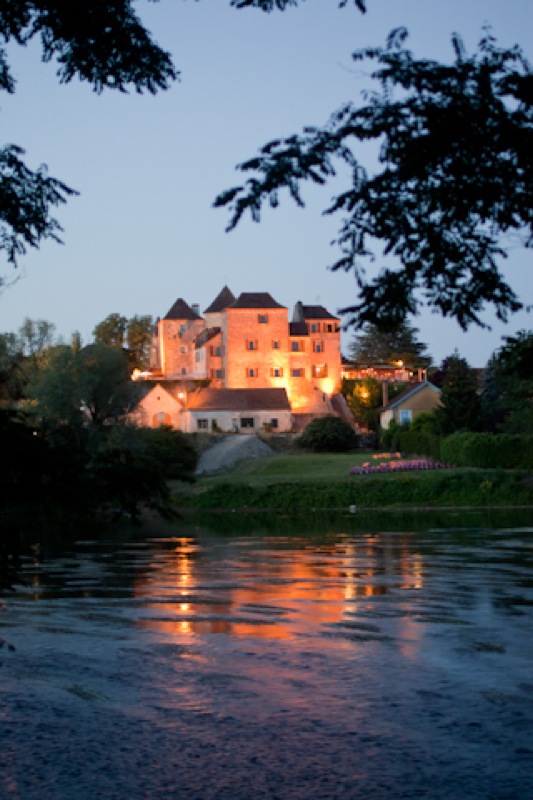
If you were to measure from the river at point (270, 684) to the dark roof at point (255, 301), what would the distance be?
270 feet

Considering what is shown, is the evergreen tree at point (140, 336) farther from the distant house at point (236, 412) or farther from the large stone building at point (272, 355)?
the distant house at point (236, 412)

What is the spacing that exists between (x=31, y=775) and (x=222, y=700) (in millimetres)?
3335

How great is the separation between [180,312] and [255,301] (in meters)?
15.9

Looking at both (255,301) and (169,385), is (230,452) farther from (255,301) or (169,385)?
(255,301)

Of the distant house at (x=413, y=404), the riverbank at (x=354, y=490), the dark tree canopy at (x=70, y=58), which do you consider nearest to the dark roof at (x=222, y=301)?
the distant house at (x=413, y=404)

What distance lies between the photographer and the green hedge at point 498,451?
60125 mm

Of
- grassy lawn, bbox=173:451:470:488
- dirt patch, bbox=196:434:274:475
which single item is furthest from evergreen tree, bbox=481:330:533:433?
dirt patch, bbox=196:434:274:475

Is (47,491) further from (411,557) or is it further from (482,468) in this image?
(482,468)

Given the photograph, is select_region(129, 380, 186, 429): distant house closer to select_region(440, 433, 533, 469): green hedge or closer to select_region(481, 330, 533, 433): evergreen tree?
select_region(481, 330, 533, 433): evergreen tree

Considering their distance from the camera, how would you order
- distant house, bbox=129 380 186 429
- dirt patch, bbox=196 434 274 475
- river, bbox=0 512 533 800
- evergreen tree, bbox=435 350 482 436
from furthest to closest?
distant house, bbox=129 380 186 429
dirt patch, bbox=196 434 274 475
evergreen tree, bbox=435 350 482 436
river, bbox=0 512 533 800

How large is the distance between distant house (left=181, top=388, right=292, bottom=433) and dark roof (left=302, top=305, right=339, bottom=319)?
17.6 metres

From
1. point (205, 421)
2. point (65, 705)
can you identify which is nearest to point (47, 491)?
point (65, 705)

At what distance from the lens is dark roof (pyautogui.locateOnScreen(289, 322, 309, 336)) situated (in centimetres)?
11019

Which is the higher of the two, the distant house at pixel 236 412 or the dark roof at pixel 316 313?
the dark roof at pixel 316 313
